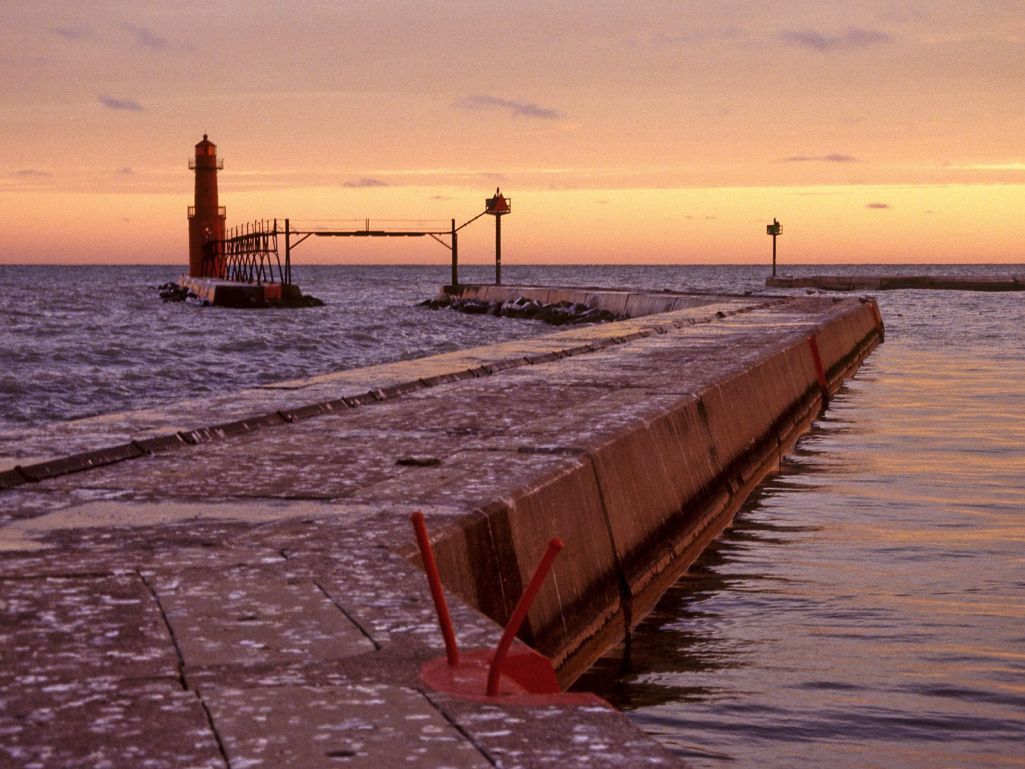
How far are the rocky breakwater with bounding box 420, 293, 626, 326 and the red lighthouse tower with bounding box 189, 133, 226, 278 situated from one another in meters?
13.3

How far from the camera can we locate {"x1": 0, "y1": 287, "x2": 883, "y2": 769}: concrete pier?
274 cm

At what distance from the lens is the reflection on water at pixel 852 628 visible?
175 inches

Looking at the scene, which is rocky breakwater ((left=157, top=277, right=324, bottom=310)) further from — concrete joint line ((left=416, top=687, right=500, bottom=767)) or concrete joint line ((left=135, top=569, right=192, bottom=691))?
concrete joint line ((left=416, top=687, right=500, bottom=767))

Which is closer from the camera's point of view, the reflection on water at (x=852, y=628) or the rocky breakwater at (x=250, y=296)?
the reflection on water at (x=852, y=628)

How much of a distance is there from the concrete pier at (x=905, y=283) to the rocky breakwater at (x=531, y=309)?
2111 cm

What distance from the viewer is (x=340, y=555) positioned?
14.2 feet

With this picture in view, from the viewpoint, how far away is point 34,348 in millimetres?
29438

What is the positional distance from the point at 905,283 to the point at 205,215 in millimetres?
35206

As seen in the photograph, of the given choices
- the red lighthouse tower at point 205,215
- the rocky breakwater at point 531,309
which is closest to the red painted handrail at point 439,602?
the rocky breakwater at point 531,309

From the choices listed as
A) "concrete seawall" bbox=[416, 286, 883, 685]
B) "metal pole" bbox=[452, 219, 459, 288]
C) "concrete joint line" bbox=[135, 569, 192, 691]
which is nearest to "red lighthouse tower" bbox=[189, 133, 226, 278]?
"metal pole" bbox=[452, 219, 459, 288]

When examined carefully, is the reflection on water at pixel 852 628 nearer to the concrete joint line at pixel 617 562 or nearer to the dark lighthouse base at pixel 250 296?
the concrete joint line at pixel 617 562

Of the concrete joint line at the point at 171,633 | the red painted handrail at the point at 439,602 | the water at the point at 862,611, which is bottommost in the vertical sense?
the water at the point at 862,611

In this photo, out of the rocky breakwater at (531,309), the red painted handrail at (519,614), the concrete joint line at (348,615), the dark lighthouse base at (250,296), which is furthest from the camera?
the dark lighthouse base at (250,296)

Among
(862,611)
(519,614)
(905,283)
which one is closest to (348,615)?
(519,614)
